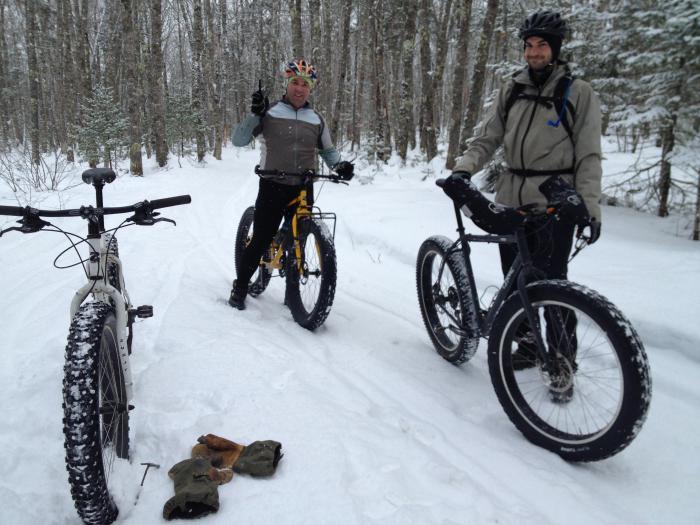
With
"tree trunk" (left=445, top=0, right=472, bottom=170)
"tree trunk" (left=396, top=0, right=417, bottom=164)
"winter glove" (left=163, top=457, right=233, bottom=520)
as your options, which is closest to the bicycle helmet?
"winter glove" (left=163, top=457, right=233, bottom=520)

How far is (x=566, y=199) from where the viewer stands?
2.43 meters

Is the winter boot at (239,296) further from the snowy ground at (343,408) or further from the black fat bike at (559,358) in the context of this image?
the black fat bike at (559,358)

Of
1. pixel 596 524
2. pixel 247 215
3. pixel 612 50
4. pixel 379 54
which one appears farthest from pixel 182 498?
pixel 379 54

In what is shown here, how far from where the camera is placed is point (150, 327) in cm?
374

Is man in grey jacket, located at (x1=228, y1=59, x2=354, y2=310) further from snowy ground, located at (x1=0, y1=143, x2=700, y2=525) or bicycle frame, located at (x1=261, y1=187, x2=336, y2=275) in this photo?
snowy ground, located at (x1=0, y1=143, x2=700, y2=525)

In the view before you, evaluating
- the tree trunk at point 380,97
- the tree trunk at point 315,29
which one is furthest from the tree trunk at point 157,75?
the tree trunk at point 380,97

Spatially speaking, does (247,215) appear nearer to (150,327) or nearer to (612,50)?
(150,327)

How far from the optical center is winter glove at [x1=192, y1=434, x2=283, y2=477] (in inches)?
86.2

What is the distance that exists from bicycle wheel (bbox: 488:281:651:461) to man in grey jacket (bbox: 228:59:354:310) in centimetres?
232

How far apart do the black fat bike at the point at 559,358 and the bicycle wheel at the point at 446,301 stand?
0.23 meters

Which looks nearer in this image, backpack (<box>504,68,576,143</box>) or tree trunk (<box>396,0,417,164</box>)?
backpack (<box>504,68,576,143</box>)

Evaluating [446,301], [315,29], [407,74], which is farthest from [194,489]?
[407,74]

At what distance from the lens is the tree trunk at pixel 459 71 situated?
11844 millimetres

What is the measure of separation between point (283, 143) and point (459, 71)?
994 cm
